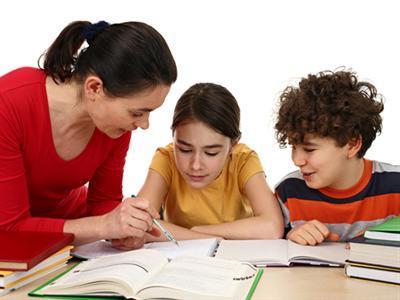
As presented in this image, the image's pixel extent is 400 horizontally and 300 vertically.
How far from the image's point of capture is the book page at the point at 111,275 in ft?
3.46

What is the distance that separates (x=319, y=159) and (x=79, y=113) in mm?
692

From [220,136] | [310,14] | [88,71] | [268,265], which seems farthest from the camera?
[310,14]

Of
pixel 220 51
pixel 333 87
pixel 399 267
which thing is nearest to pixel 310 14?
pixel 220 51

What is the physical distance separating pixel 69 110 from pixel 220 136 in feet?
1.51

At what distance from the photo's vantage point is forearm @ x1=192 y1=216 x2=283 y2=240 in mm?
1619

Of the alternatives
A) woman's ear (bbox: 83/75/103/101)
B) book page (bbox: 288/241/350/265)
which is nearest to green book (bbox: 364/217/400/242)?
book page (bbox: 288/241/350/265)

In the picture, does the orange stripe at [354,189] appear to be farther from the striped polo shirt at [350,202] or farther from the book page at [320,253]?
the book page at [320,253]

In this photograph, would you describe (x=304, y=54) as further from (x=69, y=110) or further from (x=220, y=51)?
(x=69, y=110)

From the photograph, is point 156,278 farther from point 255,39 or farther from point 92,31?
point 255,39

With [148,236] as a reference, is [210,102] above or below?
above

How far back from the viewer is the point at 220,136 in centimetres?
169

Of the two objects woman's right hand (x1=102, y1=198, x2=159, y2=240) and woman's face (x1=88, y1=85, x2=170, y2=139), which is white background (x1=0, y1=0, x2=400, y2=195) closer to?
woman's face (x1=88, y1=85, x2=170, y2=139)

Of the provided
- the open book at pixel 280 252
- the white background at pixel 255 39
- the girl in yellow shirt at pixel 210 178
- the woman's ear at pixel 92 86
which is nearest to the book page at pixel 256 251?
the open book at pixel 280 252

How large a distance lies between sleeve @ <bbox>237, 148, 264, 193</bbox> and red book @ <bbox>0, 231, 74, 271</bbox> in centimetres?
67
